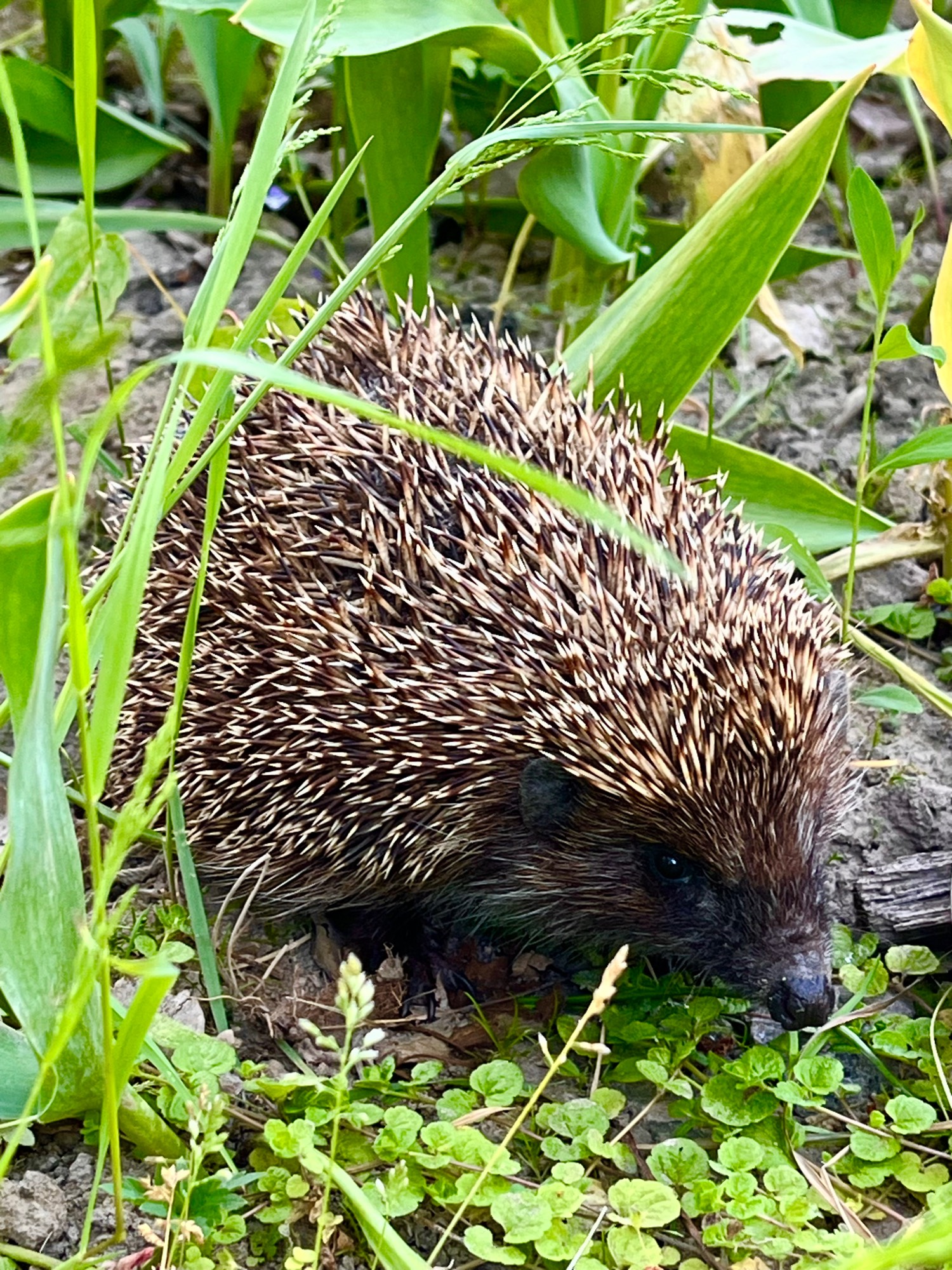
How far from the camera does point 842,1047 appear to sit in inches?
129

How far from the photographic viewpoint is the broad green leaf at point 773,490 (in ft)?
13.7

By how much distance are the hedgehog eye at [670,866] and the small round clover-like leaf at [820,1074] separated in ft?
1.49

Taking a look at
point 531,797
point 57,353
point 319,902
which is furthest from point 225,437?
point 319,902

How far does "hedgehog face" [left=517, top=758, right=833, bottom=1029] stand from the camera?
308cm

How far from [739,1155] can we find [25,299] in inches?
81.1

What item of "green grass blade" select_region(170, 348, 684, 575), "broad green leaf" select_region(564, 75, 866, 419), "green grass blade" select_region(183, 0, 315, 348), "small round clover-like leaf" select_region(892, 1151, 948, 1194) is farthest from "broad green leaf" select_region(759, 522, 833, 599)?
"green grass blade" select_region(170, 348, 684, 575)

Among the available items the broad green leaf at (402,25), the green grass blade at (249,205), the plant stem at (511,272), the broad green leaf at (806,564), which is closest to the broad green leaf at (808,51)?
the broad green leaf at (402,25)

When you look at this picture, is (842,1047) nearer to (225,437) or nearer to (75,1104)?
(75,1104)

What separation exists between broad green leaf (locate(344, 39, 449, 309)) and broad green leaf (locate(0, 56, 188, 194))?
96 centimetres

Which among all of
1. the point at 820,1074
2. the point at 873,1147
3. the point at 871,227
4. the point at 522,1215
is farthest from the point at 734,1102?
the point at 871,227

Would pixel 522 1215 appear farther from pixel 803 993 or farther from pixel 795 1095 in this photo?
pixel 803 993

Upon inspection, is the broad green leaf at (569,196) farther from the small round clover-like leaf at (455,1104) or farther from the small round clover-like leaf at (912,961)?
the small round clover-like leaf at (455,1104)

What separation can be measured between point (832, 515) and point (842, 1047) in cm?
159

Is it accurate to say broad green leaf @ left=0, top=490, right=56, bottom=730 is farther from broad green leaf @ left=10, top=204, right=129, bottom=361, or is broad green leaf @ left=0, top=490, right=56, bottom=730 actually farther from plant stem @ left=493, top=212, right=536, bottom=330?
plant stem @ left=493, top=212, right=536, bottom=330
